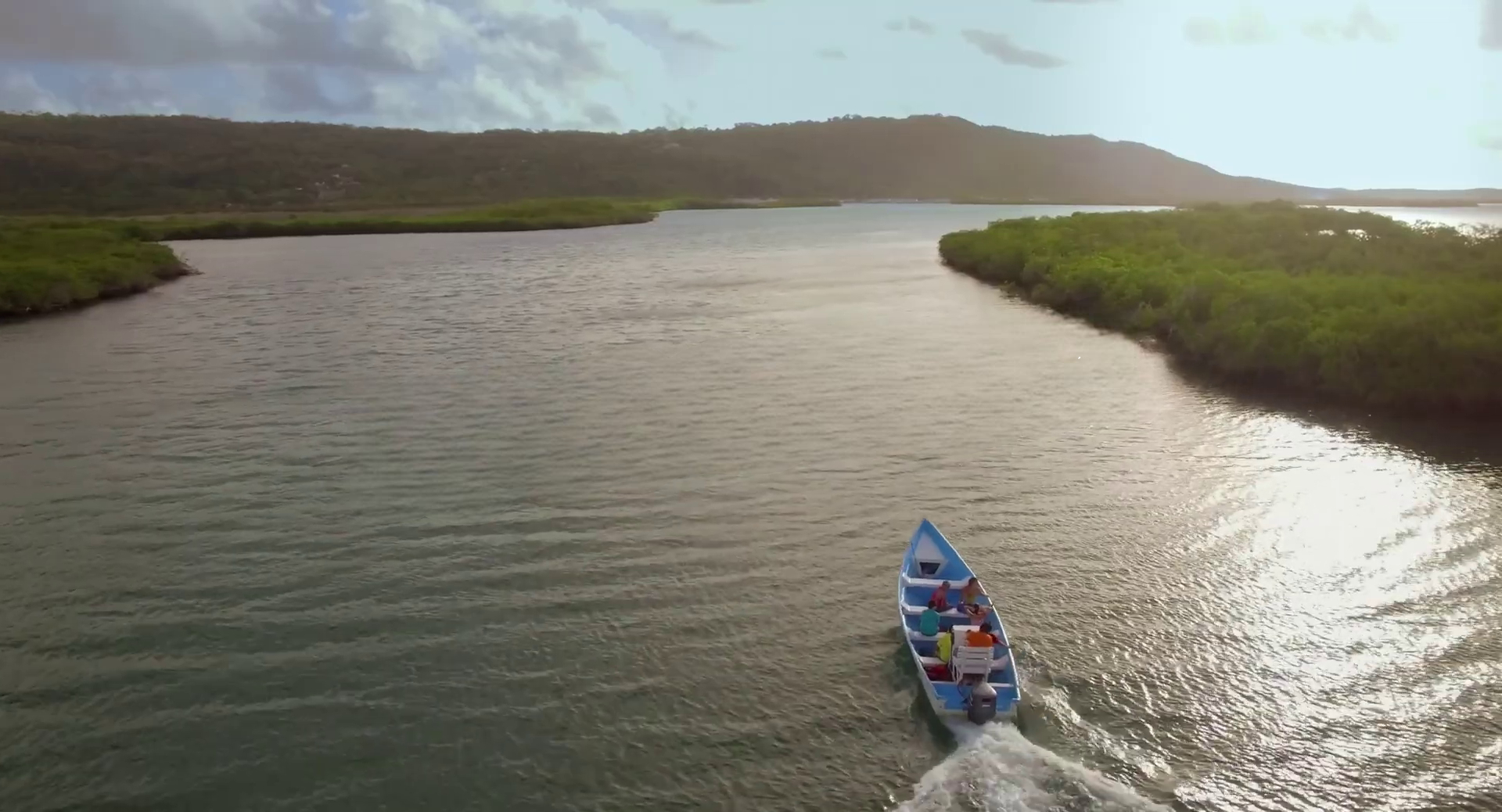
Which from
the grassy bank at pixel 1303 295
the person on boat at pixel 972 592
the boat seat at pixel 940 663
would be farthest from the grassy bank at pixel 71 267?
the boat seat at pixel 940 663

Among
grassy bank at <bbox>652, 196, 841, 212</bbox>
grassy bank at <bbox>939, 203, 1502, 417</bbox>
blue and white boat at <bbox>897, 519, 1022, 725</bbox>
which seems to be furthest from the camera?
grassy bank at <bbox>652, 196, 841, 212</bbox>

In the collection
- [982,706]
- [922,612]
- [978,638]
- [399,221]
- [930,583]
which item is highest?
[399,221]

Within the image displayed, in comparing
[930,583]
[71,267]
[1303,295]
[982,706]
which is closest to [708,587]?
[930,583]

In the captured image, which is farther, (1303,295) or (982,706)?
(1303,295)

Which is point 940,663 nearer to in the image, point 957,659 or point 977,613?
point 957,659

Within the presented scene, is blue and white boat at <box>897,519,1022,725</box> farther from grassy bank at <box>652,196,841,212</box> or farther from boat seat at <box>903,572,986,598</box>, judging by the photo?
grassy bank at <box>652,196,841,212</box>

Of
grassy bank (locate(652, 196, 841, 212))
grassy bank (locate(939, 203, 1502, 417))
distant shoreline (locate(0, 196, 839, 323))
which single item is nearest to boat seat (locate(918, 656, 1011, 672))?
grassy bank (locate(939, 203, 1502, 417))

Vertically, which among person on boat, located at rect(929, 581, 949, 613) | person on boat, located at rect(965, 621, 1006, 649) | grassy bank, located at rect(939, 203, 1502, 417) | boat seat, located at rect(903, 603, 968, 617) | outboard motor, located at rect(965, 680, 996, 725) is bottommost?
outboard motor, located at rect(965, 680, 996, 725)

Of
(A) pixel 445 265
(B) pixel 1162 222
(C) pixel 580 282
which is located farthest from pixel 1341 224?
(A) pixel 445 265
